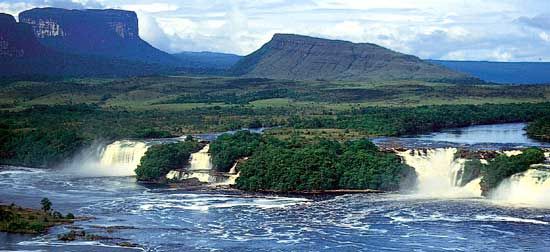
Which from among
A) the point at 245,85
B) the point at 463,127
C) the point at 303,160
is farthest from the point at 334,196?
the point at 245,85

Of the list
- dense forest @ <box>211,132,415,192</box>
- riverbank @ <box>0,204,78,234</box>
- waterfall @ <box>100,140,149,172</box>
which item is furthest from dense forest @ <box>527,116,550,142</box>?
riverbank @ <box>0,204,78,234</box>

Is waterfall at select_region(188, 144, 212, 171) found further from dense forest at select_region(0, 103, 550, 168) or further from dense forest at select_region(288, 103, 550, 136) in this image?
dense forest at select_region(288, 103, 550, 136)

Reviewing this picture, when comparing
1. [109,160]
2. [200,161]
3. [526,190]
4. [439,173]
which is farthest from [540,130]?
[109,160]

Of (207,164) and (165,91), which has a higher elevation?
(165,91)

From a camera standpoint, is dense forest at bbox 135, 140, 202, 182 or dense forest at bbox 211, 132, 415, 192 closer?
dense forest at bbox 211, 132, 415, 192

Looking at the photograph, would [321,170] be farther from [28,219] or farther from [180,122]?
[180,122]

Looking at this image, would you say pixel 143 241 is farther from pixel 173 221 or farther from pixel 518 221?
pixel 518 221
